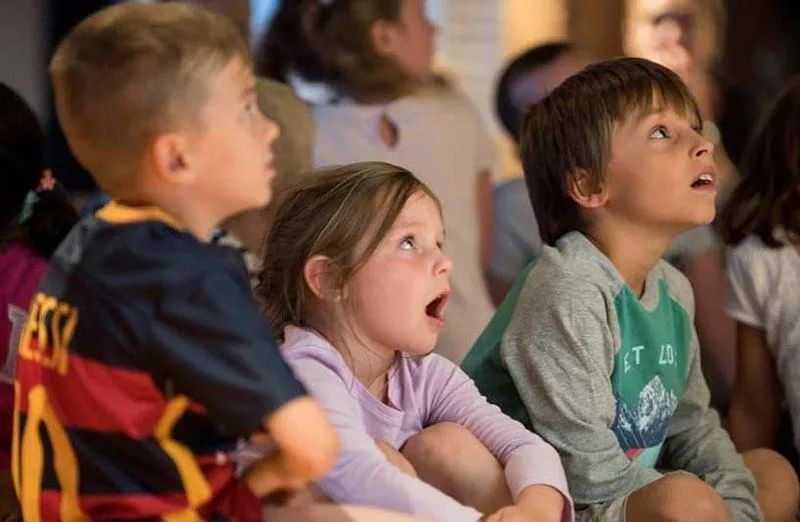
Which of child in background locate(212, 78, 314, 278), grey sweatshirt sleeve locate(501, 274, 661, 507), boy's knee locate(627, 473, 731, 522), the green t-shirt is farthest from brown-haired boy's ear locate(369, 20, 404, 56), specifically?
boy's knee locate(627, 473, 731, 522)

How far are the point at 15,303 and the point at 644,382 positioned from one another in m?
0.87

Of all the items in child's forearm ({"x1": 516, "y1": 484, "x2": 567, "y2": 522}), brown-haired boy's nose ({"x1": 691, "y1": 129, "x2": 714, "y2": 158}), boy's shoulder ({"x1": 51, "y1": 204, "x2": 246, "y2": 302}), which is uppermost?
boy's shoulder ({"x1": 51, "y1": 204, "x2": 246, "y2": 302})

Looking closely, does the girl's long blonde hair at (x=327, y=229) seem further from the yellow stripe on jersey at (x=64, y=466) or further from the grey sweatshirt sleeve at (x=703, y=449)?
the grey sweatshirt sleeve at (x=703, y=449)

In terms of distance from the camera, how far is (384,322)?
5.28ft

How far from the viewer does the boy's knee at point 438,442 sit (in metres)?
1.59

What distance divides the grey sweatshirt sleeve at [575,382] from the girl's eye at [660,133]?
24 cm

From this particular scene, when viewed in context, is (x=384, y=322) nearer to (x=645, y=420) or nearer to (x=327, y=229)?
(x=327, y=229)

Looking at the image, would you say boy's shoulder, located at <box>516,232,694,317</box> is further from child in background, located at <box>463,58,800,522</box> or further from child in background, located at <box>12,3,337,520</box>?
child in background, located at <box>12,3,337,520</box>

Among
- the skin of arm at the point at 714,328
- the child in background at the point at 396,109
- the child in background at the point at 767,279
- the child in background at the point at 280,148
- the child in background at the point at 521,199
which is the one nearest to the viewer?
the child in background at the point at 767,279

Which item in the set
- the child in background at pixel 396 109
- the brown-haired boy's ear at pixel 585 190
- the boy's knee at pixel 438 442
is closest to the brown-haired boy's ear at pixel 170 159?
the boy's knee at pixel 438 442

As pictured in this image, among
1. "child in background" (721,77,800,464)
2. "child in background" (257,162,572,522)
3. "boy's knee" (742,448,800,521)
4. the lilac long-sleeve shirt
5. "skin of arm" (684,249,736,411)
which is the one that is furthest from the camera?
"skin of arm" (684,249,736,411)

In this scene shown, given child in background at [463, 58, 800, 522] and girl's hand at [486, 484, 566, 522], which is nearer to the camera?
girl's hand at [486, 484, 566, 522]

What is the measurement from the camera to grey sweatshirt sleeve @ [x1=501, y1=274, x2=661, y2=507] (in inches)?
68.3

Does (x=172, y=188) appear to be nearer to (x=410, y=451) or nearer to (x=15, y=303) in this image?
(x=410, y=451)
